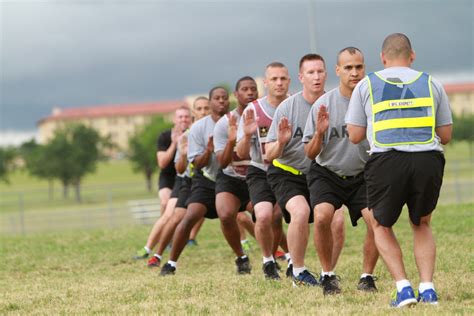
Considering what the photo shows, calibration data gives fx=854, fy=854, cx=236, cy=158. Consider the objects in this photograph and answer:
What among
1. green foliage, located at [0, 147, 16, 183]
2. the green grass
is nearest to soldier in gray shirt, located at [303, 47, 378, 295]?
the green grass

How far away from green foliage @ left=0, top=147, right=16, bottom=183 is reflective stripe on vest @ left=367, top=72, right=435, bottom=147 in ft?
243

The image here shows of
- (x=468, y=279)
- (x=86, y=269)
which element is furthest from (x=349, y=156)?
(x=86, y=269)

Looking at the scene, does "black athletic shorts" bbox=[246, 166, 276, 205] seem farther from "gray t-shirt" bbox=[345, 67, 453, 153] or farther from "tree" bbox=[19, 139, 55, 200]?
"tree" bbox=[19, 139, 55, 200]

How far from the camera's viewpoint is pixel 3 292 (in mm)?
9109

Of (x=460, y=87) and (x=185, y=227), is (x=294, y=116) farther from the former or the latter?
(x=460, y=87)

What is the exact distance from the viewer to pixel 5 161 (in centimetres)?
7900

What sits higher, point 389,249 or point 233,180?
point 233,180

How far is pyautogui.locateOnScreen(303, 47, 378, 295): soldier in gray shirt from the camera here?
24.4 feet

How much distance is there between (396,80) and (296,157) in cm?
218

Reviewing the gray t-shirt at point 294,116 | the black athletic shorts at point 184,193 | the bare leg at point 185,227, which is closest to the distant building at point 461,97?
the black athletic shorts at point 184,193

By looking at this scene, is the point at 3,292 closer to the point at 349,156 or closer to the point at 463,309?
the point at 349,156

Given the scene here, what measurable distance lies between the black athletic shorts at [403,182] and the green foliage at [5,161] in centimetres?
7376

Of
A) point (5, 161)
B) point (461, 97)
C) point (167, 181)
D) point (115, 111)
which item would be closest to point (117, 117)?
point (115, 111)

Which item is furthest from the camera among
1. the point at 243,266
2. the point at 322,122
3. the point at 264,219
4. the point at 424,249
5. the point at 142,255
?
the point at 142,255
